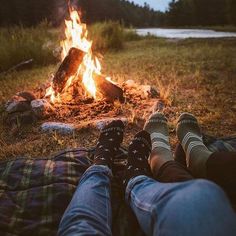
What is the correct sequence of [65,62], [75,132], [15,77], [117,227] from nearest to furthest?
[117,227] < [75,132] < [65,62] < [15,77]

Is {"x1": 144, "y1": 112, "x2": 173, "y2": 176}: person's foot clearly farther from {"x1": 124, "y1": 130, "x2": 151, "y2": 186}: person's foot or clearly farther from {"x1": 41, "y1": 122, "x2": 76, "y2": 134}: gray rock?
{"x1": 41, "y1": 122, "x2": 76, "y2": 134}: gray rock

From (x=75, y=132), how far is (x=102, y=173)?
1.72 m

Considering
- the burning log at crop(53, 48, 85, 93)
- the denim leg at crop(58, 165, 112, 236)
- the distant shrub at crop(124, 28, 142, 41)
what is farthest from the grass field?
the distant shrub at crop(124, 28, 142, 41)

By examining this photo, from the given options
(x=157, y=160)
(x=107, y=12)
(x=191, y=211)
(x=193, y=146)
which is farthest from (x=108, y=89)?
(x=107, y=12)

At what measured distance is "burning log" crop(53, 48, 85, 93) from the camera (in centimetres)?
497

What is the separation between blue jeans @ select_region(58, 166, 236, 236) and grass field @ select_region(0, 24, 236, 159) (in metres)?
1.66

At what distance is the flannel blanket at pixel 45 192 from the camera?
2504 millimetres

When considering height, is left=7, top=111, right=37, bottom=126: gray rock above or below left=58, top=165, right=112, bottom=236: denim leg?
below

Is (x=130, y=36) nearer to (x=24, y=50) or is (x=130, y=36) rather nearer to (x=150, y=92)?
(x=24, y=50)

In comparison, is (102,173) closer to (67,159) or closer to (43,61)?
(67,159)

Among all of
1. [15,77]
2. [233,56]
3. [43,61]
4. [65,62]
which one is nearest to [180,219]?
[65,62]

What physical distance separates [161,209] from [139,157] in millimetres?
1034

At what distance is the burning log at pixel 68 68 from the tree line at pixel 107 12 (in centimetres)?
1336

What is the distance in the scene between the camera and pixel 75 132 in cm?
419
